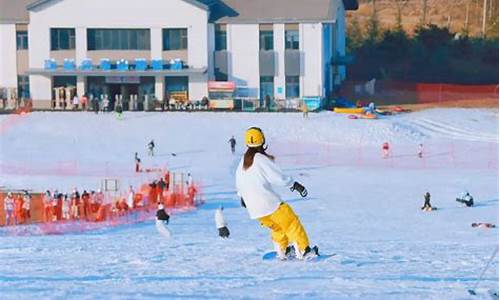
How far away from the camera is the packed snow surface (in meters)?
11.0

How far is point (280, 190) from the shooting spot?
3353 centimetres

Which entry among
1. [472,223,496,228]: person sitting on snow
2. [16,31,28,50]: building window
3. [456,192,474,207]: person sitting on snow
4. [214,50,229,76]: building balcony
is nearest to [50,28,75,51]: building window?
[16,31,28,50]: building window

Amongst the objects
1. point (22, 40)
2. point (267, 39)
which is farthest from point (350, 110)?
point (22, 40)

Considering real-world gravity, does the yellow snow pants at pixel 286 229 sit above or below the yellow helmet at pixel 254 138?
below

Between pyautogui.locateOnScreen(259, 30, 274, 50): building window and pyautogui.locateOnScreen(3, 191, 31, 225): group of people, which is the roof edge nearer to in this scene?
pyautogui.locateOnScreen(259, 30, 274, 50): building window

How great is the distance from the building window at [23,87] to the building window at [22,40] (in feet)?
4.72

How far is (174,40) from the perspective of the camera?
182 feet

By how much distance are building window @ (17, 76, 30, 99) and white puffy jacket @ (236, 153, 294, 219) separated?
4487cm

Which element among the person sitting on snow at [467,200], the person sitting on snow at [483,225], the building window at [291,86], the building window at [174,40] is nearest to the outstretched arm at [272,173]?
the person sitting on snow at [483,225]

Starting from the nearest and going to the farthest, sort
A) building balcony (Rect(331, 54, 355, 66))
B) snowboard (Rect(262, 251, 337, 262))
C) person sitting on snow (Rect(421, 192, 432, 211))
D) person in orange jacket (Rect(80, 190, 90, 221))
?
snowboard (Rect(262, 251, 337, 262))
person in orange jacket (Rect(80, 190, 90, 221))
person sitting on snow (Rect(421, 192, 432, 211))
building balcony (Rect(331, 54, 355, 66))

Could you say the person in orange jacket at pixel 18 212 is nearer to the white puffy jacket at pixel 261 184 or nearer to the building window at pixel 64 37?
the white puffy jacket at pixel 261 184

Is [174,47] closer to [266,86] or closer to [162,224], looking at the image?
[266,86]

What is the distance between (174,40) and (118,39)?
262cm

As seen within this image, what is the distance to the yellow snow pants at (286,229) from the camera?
12508 millimetres
